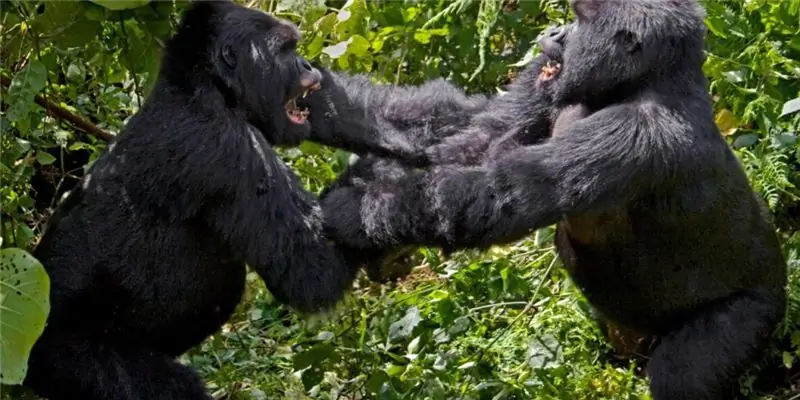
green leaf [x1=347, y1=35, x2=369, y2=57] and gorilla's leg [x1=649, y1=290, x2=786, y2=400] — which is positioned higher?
green leaf [x1=347, y1=35, x2=369, y2=57]

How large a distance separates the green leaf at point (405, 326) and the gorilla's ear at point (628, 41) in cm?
139

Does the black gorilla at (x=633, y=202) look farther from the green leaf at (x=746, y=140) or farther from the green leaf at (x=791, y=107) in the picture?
the green leaf at (x=746, y=140)

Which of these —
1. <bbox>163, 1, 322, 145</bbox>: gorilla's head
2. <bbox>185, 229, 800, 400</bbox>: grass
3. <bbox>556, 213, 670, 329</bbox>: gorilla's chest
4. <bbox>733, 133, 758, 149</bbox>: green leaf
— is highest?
<bbox>163, 1, 322, 145</bbox>: gorilla's head

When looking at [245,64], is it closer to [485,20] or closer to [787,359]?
[485,20]

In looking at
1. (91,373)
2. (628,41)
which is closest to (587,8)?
(628,41)

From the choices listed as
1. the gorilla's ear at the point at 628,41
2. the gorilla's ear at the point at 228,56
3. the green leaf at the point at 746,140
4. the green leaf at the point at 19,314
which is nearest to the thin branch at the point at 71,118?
the gorilla's ear at the point at 228,56

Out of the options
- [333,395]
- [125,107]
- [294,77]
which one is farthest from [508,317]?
[125,107]

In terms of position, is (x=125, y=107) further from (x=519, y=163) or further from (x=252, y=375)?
(x=519, y=163)

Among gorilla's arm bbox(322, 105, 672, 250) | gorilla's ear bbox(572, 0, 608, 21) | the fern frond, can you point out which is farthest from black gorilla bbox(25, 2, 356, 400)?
the fern frond

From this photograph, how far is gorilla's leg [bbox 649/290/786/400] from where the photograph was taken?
4117 mm

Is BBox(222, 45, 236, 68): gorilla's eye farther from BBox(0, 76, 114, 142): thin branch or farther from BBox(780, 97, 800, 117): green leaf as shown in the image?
BBox(780, 97, 800, 117): green leaf

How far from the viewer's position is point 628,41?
4043mm

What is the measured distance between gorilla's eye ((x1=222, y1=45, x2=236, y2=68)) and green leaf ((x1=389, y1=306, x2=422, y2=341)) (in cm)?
132

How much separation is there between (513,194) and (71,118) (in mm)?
1913
